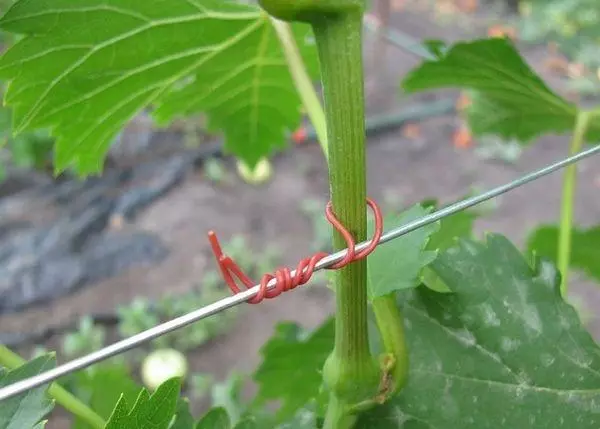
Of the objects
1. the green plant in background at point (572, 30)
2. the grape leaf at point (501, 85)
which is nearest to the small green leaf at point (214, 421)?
the grape leaf at point (501, 85)

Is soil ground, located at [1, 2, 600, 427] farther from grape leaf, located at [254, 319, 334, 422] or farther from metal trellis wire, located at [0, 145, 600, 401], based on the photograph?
metal trellis wire, located at [0, 145, 600, 401]

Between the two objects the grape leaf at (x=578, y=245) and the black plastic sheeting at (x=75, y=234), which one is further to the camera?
Answer: the black plastic sheeting at (x=75, y=234)

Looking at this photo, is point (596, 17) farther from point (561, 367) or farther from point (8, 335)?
point (561, 367)

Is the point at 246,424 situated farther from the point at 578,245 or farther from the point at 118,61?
the point at 578,245

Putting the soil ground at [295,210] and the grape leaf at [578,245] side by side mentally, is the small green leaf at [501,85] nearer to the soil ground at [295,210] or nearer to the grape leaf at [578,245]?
the grape leaf at [578,245]

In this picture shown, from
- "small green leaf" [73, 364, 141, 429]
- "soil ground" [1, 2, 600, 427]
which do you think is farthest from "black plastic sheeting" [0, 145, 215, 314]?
"small green leaf" [73, 364, 141, 429]

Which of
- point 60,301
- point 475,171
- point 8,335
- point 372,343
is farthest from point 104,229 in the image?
point 372,343

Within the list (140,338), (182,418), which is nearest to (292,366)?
(182,418)
